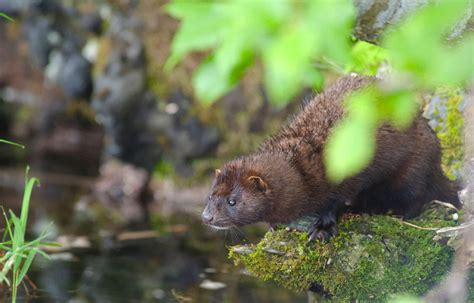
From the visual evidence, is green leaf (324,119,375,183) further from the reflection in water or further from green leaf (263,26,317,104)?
the reflection in water

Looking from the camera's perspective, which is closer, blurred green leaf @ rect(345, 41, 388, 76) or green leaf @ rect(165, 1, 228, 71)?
green leaf @ rect(165, 1, 228, 71)

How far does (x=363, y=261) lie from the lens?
13.1 feet

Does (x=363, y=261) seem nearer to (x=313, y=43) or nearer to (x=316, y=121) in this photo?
(x=316, y=121)

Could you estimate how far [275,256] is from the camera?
4109 mm

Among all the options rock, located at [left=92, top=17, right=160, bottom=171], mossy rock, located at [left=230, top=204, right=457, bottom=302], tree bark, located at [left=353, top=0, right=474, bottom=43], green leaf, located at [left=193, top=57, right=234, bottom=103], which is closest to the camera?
green leaf, located at [left=193, top=57, right=234, bottom=103]

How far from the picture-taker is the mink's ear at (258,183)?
13.3ft

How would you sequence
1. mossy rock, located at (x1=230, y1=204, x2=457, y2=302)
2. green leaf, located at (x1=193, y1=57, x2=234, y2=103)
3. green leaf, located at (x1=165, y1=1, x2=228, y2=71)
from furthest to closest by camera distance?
mossy rock, located at (x1=230, y1=204, x2=457, y2=302) → green leaf, located at (x1=193, y1=57, x2=234, y2=103) → green leaf, located at (x1=165, y1=1, x2=228, y2=71)

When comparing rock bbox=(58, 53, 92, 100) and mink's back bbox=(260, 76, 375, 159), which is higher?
mink's back bbox=(260, 76, 375, 159)

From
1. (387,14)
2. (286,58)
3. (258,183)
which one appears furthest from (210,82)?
(258,183)

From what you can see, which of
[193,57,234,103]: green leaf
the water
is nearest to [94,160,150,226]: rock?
the water

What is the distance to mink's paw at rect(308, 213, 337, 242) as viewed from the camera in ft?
13.3

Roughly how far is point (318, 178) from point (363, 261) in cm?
50

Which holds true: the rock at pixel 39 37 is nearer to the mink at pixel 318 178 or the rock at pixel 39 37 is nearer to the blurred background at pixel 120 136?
the blurred background at pixel 120 136

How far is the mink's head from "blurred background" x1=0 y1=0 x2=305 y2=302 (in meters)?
1.94
